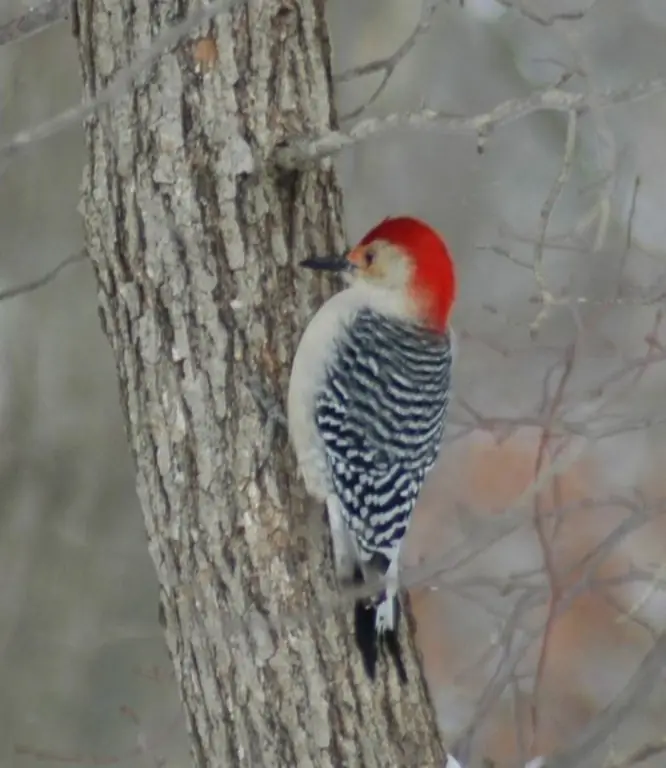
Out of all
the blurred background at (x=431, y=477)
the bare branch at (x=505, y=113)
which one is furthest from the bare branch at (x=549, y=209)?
the blurred background at (x=431, y=477)

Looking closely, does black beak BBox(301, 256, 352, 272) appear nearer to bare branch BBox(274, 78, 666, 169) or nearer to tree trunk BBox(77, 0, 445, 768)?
tree trunk BBox(77, 0, 445, 768)

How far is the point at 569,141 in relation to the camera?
5.19 feet

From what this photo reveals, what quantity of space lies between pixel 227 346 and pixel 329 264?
29cm

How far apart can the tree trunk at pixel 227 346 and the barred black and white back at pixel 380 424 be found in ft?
0.48

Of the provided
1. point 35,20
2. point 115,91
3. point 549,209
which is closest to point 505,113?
point 549,209

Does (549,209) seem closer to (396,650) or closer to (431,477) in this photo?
(396,650)

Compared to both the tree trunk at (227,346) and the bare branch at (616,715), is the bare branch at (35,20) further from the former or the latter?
the bare branch at (616,715)

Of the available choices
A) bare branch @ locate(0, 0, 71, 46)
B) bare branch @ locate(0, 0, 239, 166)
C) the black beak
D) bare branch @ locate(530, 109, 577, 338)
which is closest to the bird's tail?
the black beak

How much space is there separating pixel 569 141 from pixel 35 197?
12.0 ft

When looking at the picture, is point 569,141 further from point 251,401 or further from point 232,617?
point 232,617

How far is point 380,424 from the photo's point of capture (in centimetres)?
249

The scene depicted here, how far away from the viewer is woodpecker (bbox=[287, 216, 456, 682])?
2293mm

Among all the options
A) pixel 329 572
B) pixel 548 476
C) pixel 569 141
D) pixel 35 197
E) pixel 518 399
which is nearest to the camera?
pixel 569 141

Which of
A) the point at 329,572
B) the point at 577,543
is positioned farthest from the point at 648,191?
the point at 329,572
